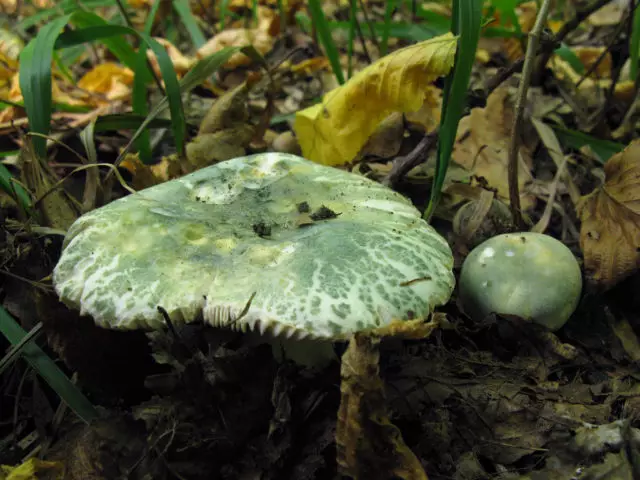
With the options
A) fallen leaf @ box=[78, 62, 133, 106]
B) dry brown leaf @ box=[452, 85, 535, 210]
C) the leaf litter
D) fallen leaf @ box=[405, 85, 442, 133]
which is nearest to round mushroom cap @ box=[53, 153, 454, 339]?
the leaf litter

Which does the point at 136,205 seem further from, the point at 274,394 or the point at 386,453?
the point at 386,453

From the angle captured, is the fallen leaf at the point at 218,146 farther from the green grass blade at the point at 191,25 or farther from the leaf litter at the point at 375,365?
→ the green grass blade at the point at 191,25

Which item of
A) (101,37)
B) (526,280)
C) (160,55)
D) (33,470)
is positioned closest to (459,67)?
(526,280)

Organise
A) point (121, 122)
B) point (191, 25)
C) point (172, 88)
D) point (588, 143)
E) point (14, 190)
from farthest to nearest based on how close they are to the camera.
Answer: point (191, 25), point (588, 143), point (121, 122), point (172, 88), point (14, 190)

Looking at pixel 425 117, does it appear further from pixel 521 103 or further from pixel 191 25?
pixel 191 25

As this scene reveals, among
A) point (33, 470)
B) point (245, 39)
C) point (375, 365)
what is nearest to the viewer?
point (375, 365)

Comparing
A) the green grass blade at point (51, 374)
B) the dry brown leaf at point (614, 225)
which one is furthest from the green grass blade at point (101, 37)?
the dry brown leaf at point (614, 225)
